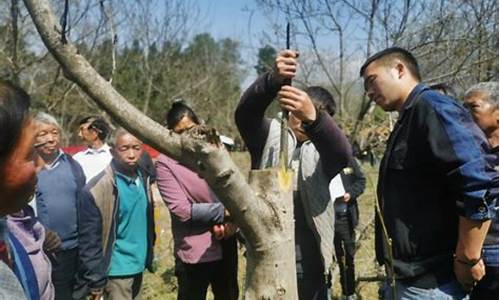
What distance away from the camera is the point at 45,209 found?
11.9 feet

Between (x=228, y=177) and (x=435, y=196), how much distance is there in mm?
1004

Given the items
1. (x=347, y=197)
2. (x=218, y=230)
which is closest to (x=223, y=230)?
(x=218, y=230)

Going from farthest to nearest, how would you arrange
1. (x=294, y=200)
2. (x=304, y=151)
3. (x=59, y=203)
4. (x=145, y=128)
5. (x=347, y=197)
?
(x=347, y=197) → (x=59, y=203) → (x=294, y=200) → (x=304, y=151) → (x=145, y=128)

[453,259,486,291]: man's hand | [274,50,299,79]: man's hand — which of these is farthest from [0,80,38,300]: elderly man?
→ [453,259,486,291]: man's hand

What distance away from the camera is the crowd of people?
81.0 inches

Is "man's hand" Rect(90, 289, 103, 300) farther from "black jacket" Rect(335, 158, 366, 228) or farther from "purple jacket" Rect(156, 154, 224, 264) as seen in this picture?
"black jacket" Rect(335, 158, 366, 228)

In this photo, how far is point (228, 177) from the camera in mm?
1678

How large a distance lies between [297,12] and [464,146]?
147 inches

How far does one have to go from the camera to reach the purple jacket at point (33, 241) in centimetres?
249

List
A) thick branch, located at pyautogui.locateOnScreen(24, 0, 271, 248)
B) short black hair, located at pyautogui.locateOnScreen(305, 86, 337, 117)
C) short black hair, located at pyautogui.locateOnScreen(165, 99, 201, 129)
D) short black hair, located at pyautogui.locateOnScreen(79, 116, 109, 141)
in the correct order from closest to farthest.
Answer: thick branch, located at pyautogui.locateOnScreen(24, 0, 271, 248) → short black hair, located at pyautogui.locateOnScreen(305, 86, 337, 117) → short black hair, located at pyautogui.locateOnScreen(165, 99, 201, 129) → short black hair, located at pyautogui.locateOnScreen(79, 116, 109, 141)

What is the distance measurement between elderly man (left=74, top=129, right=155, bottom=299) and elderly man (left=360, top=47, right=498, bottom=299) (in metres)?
1.97

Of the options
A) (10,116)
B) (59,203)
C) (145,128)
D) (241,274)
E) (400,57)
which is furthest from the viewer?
(241,274)

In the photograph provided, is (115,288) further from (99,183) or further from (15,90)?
(15,90)

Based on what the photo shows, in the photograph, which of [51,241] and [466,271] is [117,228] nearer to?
[51,241]
